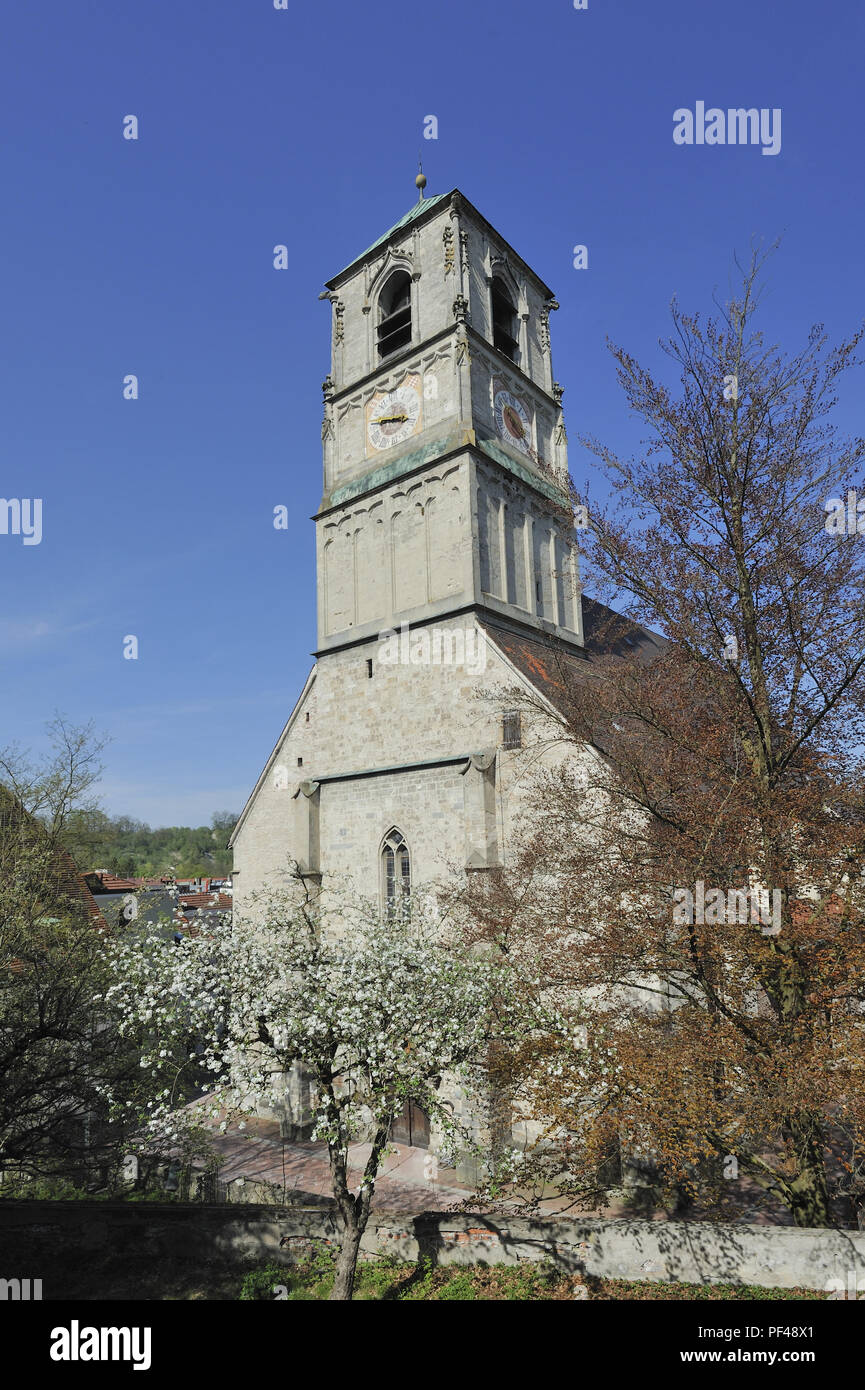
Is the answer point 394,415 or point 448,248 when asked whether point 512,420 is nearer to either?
point 394,415

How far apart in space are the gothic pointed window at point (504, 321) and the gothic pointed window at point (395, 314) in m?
2.80

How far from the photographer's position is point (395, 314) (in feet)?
75.4

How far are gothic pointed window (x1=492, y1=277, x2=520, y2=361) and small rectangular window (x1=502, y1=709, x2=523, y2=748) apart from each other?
13.6m

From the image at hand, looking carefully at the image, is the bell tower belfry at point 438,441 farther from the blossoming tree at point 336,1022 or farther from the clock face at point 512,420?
the blossoming tree at point 336,1022

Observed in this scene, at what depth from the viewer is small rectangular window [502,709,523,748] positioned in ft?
53.2

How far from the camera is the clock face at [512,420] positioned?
2186cm

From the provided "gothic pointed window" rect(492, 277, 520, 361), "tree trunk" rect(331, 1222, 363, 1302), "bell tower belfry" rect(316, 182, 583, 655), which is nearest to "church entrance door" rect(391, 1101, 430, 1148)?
"tree trunk" rect(331, 1222, 363, 1302)

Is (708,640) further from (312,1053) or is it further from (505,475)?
(505,475)

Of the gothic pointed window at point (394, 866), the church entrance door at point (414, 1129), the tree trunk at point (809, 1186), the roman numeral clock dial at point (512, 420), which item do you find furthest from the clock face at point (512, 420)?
the tree trunk at point (809, 1186)

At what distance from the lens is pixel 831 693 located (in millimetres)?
8438

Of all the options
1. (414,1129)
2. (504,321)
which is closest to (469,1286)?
(414,1129)

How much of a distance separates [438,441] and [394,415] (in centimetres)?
243

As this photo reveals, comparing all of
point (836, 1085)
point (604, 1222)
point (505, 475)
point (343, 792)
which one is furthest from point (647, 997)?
point (505, 475)

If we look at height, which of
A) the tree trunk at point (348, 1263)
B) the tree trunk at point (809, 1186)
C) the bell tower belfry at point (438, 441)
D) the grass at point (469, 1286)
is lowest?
the grass at point (469, 1286)
